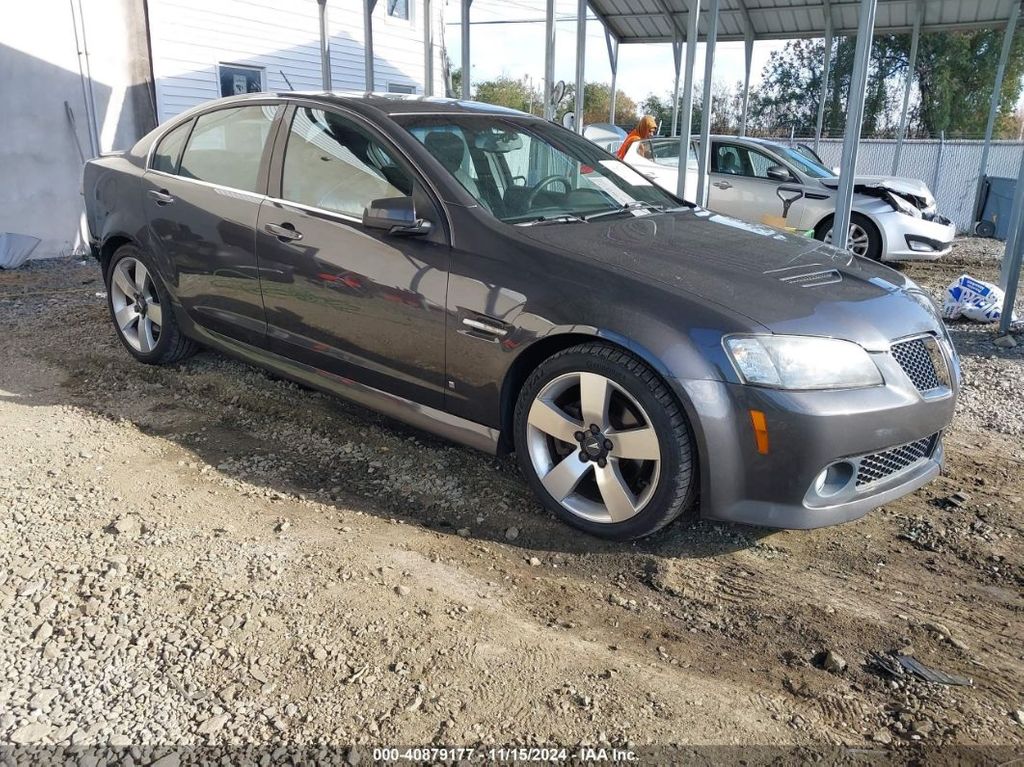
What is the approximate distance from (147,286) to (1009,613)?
4789 millimetres

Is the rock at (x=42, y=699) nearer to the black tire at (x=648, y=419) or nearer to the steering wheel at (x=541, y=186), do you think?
the black tire at (x=648, y=419)

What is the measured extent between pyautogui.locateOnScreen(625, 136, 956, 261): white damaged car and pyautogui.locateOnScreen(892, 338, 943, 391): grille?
6.19 metres

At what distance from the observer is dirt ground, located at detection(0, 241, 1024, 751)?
2.28m

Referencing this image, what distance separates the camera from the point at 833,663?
254 centimetres

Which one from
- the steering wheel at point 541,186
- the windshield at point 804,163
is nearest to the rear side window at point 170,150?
the steering wheel at point 541,186

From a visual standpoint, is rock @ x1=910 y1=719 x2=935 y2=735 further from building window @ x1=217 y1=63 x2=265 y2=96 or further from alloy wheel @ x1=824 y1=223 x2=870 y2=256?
building window @ x1=217 y1=63 x2=265 y2=96

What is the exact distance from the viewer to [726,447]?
2865 millimetres

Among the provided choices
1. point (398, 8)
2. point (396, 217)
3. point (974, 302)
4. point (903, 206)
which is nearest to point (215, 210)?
point (396, 217)

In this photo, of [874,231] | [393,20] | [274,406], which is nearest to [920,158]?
[874,231]

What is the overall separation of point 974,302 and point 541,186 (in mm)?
4876

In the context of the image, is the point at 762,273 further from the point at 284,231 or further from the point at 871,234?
the point at 871,234

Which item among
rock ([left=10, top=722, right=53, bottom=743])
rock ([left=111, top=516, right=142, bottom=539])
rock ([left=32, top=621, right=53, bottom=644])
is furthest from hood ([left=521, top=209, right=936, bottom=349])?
rock ([left=10, top=722, right=53, bottom=743])

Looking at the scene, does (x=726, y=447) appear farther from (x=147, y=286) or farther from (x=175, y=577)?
(x=147, y=286)

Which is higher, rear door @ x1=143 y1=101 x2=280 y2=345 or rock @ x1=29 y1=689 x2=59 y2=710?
rear door @ x1=143 y1=101 x2=280 y2=345
